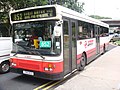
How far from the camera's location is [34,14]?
675 cm

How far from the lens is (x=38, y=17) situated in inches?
261

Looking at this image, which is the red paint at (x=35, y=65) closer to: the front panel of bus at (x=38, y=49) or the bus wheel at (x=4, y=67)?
the front panel of bus at (x=38, y=49)

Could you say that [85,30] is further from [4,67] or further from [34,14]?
[4,67]

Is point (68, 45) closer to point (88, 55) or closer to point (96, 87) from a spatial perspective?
point (96, 87)

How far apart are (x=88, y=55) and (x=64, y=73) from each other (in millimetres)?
3850

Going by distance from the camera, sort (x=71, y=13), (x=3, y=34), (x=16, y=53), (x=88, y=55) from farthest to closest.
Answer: (x=3, y=34), (x=88, y=55), (x=71, y=13), (x=16, y=53)

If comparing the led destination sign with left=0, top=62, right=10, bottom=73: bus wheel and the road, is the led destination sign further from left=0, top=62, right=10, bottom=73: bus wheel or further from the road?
the road

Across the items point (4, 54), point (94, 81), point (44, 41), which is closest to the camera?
point (44, 41)

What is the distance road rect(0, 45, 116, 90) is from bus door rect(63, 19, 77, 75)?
1.17 meters

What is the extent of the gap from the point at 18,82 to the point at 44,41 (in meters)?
2.09

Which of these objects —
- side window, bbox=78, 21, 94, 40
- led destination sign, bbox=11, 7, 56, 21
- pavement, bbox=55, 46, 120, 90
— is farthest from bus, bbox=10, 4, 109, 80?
side window, bbox=78, 21, 94, 40

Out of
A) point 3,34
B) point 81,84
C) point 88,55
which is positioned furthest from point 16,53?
point 3,34

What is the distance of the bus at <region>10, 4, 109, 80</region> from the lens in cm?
632

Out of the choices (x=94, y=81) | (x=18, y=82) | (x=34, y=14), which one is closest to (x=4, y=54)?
(x=18, y=82)
